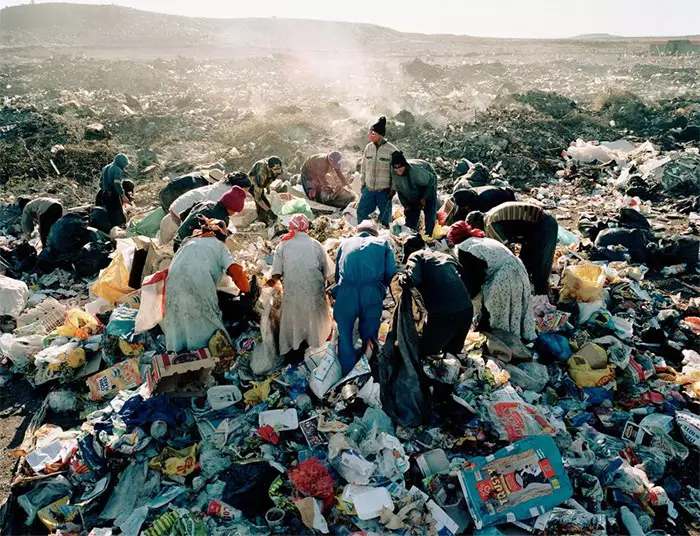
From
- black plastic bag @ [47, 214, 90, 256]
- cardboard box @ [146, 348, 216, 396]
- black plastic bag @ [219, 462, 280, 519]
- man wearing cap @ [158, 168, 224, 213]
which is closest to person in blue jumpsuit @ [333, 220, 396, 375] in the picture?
black plastic bag @ [219, 462, 280, 519]

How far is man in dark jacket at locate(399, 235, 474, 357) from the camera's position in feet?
13.0

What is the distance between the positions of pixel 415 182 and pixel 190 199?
301 cm

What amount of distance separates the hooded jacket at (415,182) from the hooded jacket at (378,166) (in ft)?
0.42

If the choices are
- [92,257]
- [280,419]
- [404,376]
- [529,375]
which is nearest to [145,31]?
[92,257]

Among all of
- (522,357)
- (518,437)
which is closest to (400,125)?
(522,357)

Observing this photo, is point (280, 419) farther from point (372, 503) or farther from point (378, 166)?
point (378, 166)

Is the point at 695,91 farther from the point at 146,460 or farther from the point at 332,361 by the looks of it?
the point at 146,460

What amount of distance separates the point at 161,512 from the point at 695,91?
23.9m

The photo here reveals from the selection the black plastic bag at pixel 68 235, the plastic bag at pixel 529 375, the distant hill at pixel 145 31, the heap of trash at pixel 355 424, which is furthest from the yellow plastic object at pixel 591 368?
the distant hill at pixel 145 31

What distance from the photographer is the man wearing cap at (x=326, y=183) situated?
8.20m

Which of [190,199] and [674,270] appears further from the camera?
[674,270]

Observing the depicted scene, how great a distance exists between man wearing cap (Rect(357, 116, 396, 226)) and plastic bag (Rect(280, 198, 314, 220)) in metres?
0.96

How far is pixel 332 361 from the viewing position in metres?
4.08

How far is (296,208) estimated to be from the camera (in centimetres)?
745
